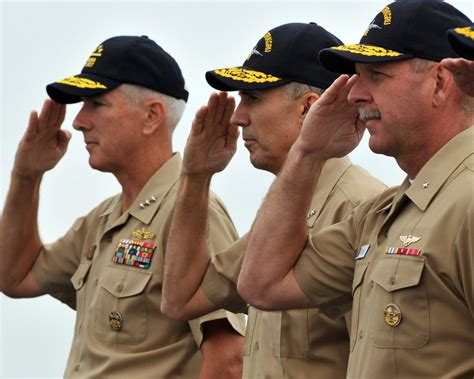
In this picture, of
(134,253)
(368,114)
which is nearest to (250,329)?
(134,253)

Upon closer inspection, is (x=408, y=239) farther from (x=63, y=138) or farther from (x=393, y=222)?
(x=63, y=138)

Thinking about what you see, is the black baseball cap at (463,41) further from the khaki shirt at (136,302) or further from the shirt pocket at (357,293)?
the khaki shirt at (136,302)

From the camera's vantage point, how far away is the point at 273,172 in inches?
211

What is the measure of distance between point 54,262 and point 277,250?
2.48 metres

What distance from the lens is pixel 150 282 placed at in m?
5.91

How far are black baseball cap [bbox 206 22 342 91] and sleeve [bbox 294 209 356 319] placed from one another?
0.89 metres

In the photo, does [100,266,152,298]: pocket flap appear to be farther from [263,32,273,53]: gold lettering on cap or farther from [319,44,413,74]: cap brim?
[319,44,413,74]: cap brim

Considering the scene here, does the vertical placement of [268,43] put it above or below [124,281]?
above

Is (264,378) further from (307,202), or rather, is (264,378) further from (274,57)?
(274,57)

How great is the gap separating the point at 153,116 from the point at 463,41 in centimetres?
301

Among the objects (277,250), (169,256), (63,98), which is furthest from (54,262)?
(277,250)

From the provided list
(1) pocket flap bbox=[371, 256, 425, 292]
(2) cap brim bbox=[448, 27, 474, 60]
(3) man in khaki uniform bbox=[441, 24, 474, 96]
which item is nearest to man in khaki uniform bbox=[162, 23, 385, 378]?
(1) pocket flap bbox=[371, 256, 425, 292]

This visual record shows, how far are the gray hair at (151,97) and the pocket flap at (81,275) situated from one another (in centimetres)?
77

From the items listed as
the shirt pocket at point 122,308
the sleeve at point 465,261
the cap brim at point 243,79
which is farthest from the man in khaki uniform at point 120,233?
the sleeve at point 465,261
